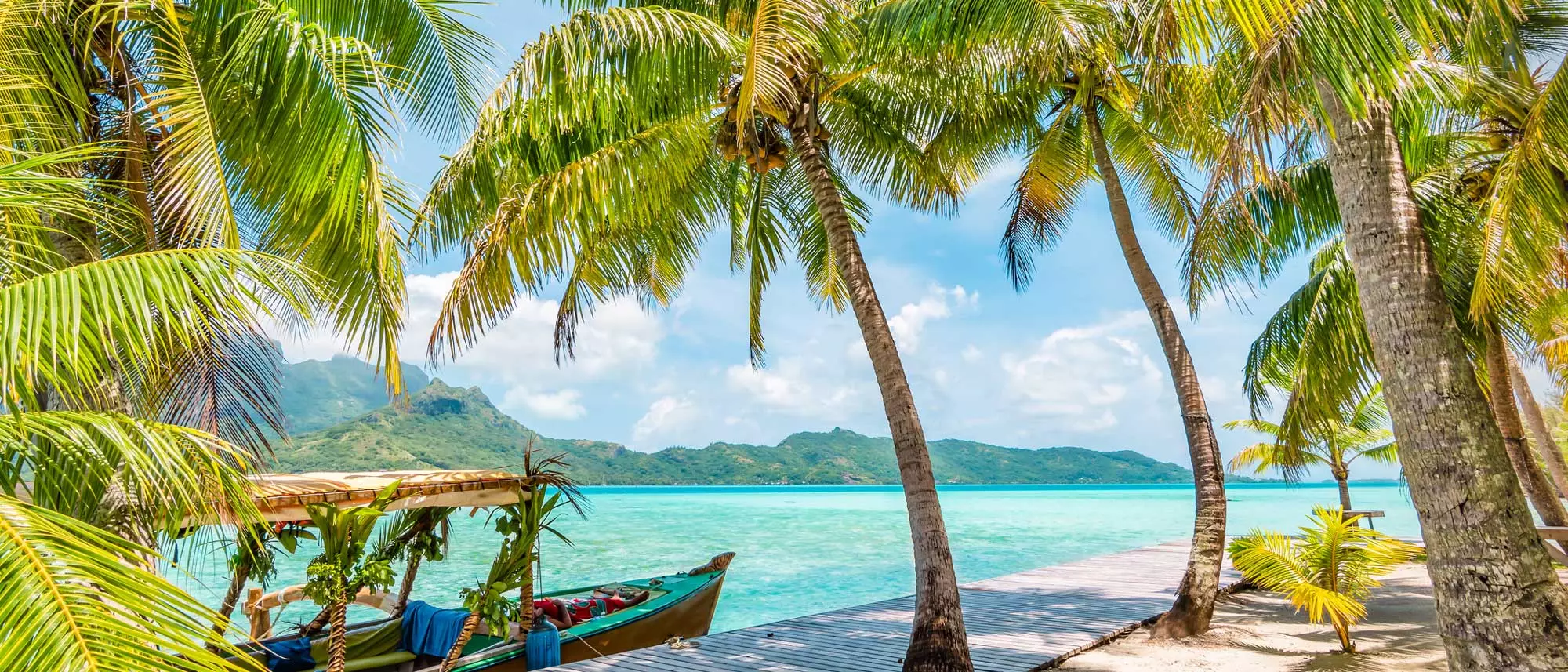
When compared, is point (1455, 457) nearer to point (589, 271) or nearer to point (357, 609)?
point (589, 271)

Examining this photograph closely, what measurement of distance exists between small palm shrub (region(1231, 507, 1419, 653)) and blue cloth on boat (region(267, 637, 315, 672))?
310 inches

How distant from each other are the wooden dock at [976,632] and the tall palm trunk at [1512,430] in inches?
122

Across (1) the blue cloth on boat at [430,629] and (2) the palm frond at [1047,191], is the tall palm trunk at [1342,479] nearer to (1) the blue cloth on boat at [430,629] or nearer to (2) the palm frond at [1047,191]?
(2) the palm frond at [1047,191]

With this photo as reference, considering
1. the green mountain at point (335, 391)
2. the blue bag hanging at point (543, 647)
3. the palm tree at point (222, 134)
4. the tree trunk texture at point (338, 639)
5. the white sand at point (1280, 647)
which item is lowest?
the blue bag hanging at point (543, 647)

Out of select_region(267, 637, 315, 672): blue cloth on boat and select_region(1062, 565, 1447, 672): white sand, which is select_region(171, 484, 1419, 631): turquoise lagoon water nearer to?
select_region(267, 637, 315, 672): blue cloth on boat

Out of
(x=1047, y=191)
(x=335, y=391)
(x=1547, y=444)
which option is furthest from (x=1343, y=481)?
(x=335, y=391)

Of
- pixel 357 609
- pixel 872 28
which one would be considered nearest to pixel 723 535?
pixel 357 609

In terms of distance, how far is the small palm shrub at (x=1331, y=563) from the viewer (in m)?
6.32

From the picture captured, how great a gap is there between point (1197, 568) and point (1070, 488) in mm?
101336

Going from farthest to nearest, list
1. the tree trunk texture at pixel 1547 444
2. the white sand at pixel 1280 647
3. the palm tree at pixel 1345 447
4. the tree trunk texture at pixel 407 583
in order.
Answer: the palm tree at pixel 1345 447 → the tree trunk texture at pixel 1547 444 → the tree trunk texture at pixel 407 583 → the white sand at pixel 1280 647

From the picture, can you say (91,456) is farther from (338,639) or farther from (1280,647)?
(1280,647)

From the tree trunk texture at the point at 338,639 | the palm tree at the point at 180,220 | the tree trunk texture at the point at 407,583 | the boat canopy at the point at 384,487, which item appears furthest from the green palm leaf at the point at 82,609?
the tree trunk texture at the point at 407,583

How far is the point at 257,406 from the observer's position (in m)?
5.02

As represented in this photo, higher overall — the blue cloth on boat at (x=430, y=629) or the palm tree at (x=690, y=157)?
the palm tree at (x=690, y=157)
